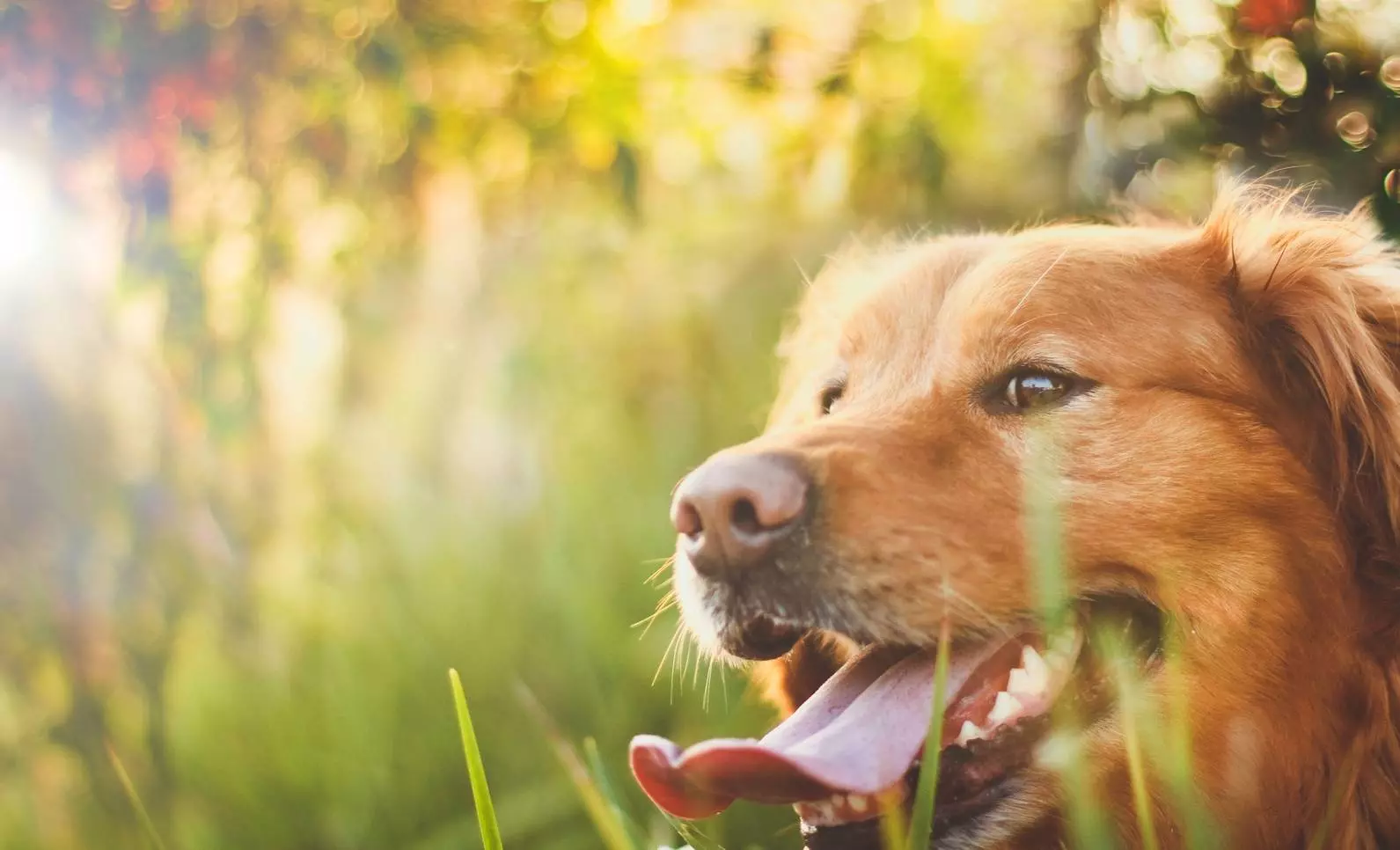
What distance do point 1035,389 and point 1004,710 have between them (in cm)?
58

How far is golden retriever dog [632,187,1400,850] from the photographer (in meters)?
2.04

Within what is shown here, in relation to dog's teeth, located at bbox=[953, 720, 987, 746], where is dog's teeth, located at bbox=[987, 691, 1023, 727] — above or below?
above

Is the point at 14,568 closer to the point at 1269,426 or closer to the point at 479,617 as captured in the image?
the point at 479,617

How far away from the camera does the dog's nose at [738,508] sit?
1.98 metres

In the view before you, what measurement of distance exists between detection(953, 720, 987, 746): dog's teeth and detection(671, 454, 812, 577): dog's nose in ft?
1.46

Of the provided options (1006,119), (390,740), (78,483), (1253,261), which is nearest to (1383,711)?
(1253,261)

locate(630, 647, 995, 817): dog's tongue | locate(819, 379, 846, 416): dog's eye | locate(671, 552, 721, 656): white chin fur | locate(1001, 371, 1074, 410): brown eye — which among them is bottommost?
locate(630, 647, 995, 817): dog's tongue

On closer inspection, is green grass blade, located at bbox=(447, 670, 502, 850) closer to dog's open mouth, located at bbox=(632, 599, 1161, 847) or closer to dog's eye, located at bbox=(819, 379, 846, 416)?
dog's open mouth, located at bbox=(632, 599, 1161, 847)

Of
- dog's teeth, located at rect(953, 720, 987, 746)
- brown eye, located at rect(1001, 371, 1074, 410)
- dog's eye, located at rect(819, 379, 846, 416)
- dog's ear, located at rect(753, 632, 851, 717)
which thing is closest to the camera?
dog's teeth, located at rect(953, 720, 987, 746)

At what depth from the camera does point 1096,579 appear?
210 centimetres

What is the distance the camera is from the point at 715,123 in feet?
15.0

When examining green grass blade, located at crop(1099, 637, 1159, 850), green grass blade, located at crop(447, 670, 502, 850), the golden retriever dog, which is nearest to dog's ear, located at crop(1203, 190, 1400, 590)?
the golden retriever dog

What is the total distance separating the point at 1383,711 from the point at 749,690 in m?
1.49

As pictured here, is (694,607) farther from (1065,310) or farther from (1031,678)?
(1065,310)
